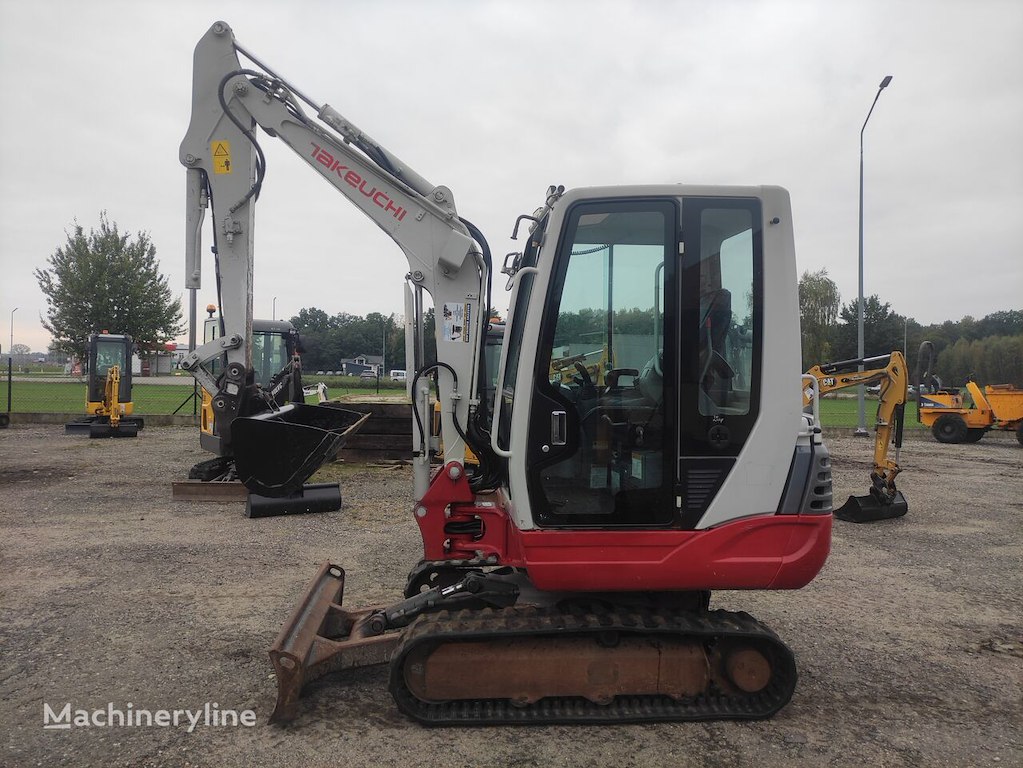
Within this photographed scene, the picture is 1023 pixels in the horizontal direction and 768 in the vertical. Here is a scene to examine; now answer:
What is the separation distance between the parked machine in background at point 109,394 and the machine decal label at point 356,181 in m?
14.2

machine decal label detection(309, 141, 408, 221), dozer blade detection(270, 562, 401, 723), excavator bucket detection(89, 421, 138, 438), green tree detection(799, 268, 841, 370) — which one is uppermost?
green tree detection(799, 268, 841, 370)

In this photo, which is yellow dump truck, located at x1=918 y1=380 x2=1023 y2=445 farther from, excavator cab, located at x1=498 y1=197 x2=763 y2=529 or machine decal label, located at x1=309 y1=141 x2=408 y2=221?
machine decal label, located at x1=309 y1=141 x2=408 y2=221

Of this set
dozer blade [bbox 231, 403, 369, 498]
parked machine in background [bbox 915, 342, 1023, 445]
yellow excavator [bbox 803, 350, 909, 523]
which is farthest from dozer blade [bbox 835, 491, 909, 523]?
parked machine in background [bbox 915, 342, 1023, 445]

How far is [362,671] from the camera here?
4145 mm

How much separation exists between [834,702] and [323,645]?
109 inches

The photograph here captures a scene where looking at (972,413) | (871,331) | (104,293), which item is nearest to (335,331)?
(104,293)

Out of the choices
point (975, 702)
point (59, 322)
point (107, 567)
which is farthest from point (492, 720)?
point (59, 322)

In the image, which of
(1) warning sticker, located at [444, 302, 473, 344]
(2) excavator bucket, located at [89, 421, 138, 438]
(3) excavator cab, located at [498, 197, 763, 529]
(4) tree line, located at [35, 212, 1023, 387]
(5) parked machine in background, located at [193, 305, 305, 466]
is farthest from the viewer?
(4) tree line, located at [35, 212, 1023, 387]

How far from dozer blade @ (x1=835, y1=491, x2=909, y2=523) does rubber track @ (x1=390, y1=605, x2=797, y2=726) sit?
5.85 metres

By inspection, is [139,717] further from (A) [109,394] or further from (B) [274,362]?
(A) [109,394]

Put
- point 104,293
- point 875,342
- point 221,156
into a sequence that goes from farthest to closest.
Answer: point 875,342 < point 104,293 < point 221,156

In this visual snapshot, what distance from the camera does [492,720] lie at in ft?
11.6

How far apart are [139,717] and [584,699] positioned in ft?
7.33

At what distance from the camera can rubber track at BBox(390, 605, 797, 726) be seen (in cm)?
354
